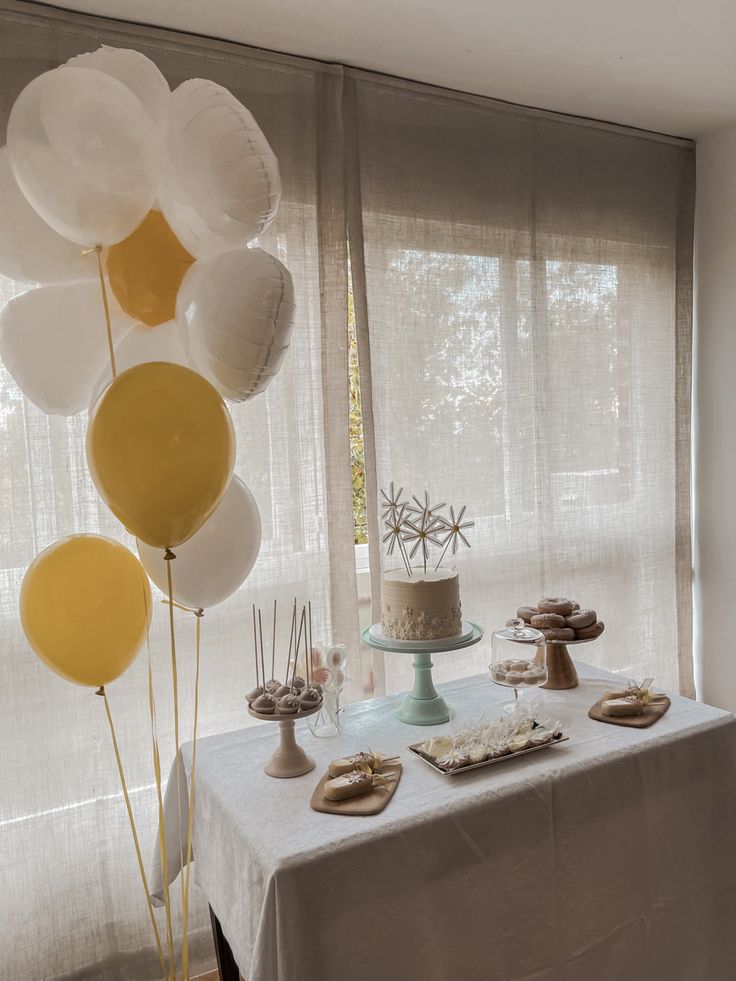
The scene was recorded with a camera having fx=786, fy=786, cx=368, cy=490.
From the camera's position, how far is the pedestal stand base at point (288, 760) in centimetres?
153

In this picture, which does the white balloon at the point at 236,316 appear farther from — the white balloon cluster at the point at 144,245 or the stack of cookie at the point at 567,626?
the stack of cookie at the point at 567,626

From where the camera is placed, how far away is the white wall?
9.61ft

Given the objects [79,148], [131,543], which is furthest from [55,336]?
[131,543]

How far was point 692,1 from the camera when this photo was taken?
6.52 ft

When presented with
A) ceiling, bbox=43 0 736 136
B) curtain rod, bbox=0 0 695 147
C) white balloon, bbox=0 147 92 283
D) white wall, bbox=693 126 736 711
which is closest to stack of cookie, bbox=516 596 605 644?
white balloon, bbox=0 147 92 283

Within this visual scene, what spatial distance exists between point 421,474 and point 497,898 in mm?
1311

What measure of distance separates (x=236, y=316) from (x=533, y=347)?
5.53 feet

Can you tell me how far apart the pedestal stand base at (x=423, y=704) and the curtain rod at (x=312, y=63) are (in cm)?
164

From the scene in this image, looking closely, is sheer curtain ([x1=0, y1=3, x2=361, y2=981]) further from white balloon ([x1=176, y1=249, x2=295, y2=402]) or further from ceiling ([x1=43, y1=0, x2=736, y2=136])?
white balloon ([x1=176, y1=249, x2=295, y2=402])

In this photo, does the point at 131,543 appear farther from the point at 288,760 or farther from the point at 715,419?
the point at 715,419

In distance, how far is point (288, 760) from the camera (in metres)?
1.54

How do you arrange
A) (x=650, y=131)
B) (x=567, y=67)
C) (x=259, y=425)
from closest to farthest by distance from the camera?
(x=259, y=425), (x=567, y=67), (x=650, y=131)

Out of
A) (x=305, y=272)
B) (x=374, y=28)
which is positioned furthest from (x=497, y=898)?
(x=374, y=28)

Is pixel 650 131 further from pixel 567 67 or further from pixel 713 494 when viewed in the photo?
pixel 713 494
